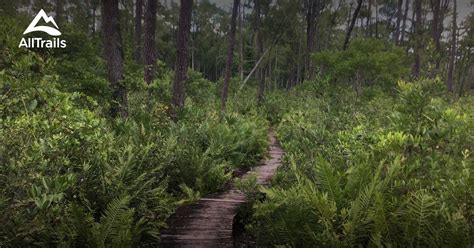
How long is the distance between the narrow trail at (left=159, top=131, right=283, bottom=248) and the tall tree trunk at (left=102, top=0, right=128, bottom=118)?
145 inches

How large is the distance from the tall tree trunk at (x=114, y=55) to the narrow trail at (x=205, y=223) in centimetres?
367

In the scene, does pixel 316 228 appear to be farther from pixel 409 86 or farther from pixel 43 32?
pixel 43 32

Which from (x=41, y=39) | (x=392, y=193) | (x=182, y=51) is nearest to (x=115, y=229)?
(x=392, y=193)

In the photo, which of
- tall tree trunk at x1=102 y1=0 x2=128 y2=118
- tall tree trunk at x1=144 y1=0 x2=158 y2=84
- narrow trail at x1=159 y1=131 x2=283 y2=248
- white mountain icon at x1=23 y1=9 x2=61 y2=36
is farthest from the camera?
tall tree trunk at x1=144 y1=0 x2=158 y2=84

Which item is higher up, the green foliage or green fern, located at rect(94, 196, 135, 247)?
the green foliage

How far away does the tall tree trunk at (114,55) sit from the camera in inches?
384

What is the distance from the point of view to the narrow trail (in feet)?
18.7

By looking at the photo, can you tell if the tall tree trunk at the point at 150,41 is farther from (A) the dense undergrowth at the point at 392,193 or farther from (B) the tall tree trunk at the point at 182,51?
(A) the dense undergrowth at the point at 392,193

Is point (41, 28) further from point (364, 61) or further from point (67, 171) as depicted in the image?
point (364, 61)

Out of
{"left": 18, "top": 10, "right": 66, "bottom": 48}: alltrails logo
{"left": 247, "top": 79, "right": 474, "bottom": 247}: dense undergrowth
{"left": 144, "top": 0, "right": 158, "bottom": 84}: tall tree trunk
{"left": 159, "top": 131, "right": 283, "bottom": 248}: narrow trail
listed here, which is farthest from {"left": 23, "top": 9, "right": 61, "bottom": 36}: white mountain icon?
{"left": 247, "top": 79, "right": 474, "bottom": 247}: dense undergrowth

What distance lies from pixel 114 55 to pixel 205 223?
5.54 meters

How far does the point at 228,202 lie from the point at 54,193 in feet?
13.9

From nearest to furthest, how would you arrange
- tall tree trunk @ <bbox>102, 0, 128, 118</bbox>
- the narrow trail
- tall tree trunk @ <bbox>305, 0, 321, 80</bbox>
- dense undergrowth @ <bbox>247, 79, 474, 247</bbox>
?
dense undergrowth @ <bbox>247, 79, 474, 247</bbox>, the narrow trail, tall tree trunk @ <bbox>102, 0, 128, 118</bbox>, tall tree trunk @ <bbox>305, 0, 321, 80</bbox>

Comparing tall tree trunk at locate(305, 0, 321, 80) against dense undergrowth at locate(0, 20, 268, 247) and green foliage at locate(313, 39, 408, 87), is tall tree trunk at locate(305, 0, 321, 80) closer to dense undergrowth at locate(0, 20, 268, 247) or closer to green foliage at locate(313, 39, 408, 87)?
green foliage at locate(313, 39, 408, 87)
